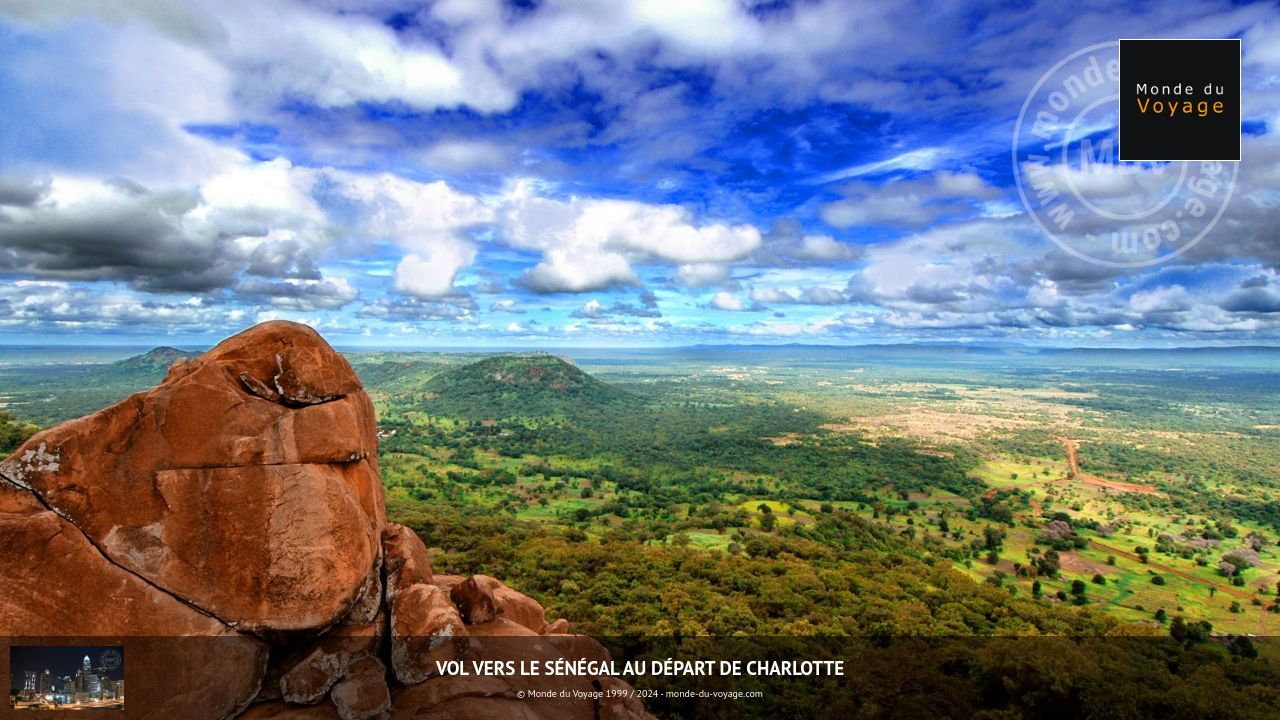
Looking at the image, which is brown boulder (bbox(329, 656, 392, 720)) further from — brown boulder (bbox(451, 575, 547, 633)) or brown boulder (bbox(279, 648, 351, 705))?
brown boulder (bbox(451, 575, 547, 633))

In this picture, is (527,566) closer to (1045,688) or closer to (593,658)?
(593,658)

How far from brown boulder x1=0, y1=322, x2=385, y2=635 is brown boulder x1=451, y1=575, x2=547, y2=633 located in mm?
4200

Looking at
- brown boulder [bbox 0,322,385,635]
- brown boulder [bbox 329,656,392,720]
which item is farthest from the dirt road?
brown boulder [bbox 0,322,385,635]

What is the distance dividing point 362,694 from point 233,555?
16.1 ft

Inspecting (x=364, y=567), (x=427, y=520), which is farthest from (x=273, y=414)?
(x=427, y=520)

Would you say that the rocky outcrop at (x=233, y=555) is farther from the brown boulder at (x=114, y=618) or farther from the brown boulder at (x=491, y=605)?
the brown boulder at (x=491, y=605)

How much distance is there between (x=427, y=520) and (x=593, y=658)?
4697 cm

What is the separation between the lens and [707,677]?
29.2 m

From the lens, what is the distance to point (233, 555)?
1373 centimetres

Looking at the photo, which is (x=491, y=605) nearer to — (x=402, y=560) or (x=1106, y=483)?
(x=402, y=560)

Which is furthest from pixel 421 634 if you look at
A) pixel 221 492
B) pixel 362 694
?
pixel 221 492

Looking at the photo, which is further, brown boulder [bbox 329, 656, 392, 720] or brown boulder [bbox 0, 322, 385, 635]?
brown boulder [bbox 329, 656, 392, 720]

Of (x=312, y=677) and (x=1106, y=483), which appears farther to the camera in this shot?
(x=1106, y=483)

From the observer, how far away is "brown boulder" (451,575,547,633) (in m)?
18.8
